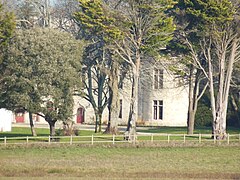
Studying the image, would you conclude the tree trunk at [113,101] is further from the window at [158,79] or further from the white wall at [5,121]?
the white wall at [5,121]

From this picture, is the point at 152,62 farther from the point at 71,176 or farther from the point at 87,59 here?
the point at 71,176

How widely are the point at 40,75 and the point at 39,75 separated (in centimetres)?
7

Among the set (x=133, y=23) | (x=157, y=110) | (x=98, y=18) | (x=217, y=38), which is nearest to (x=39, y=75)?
(x=98, y=18)

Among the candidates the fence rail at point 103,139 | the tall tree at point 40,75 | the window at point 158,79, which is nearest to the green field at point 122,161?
the fence rail at point 103,139

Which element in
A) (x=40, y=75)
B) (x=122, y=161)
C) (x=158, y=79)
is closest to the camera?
(x=122, y=161)

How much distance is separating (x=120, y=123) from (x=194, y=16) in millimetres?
33622

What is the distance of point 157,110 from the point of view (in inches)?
3167

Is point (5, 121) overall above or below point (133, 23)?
below

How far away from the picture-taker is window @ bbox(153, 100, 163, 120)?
80438 mm

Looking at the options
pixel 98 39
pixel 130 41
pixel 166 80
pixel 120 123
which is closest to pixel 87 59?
pixel 98 39

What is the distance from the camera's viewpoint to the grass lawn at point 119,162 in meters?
32.2

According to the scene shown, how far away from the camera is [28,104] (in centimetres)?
4703

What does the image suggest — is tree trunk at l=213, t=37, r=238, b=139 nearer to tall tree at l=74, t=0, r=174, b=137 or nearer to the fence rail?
the fence rail

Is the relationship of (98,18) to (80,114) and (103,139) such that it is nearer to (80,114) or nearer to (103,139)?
(103,139)
